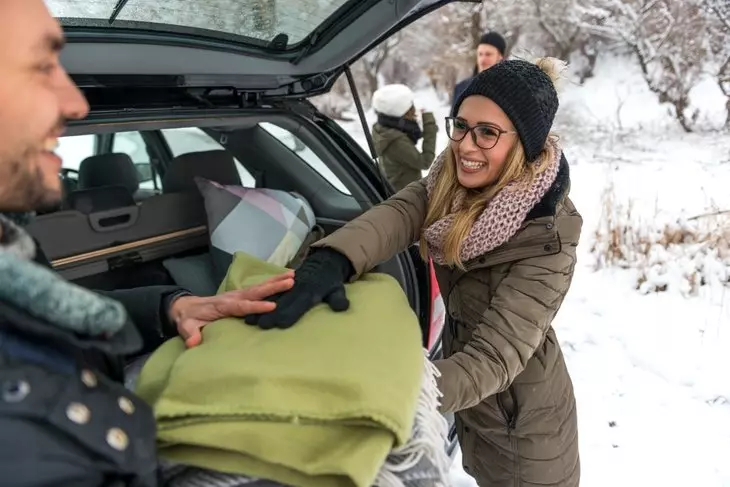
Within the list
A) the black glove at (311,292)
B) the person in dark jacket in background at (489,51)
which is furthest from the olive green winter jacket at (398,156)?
the black glove at (311,292)

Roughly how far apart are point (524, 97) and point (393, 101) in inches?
116

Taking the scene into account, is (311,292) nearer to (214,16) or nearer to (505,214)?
(505,214)

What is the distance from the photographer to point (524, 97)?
1.39 metres

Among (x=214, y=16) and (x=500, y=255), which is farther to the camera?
(x=214, y=16)

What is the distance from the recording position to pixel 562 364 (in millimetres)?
1613

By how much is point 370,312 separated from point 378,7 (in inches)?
39.1

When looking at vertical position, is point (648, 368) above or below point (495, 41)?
below

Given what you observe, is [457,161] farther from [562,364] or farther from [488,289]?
[562,364]

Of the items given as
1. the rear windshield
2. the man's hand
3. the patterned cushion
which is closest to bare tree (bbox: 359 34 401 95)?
the patterned cushion

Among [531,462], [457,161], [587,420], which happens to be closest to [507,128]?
[457,161]

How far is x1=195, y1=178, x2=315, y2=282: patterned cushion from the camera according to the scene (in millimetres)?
2117

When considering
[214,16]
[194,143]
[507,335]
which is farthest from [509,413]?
[194,143]

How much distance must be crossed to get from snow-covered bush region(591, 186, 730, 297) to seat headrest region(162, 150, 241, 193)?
271cm

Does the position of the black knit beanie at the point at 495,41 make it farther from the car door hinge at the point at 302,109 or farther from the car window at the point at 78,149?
the car window at the point at 78,149
